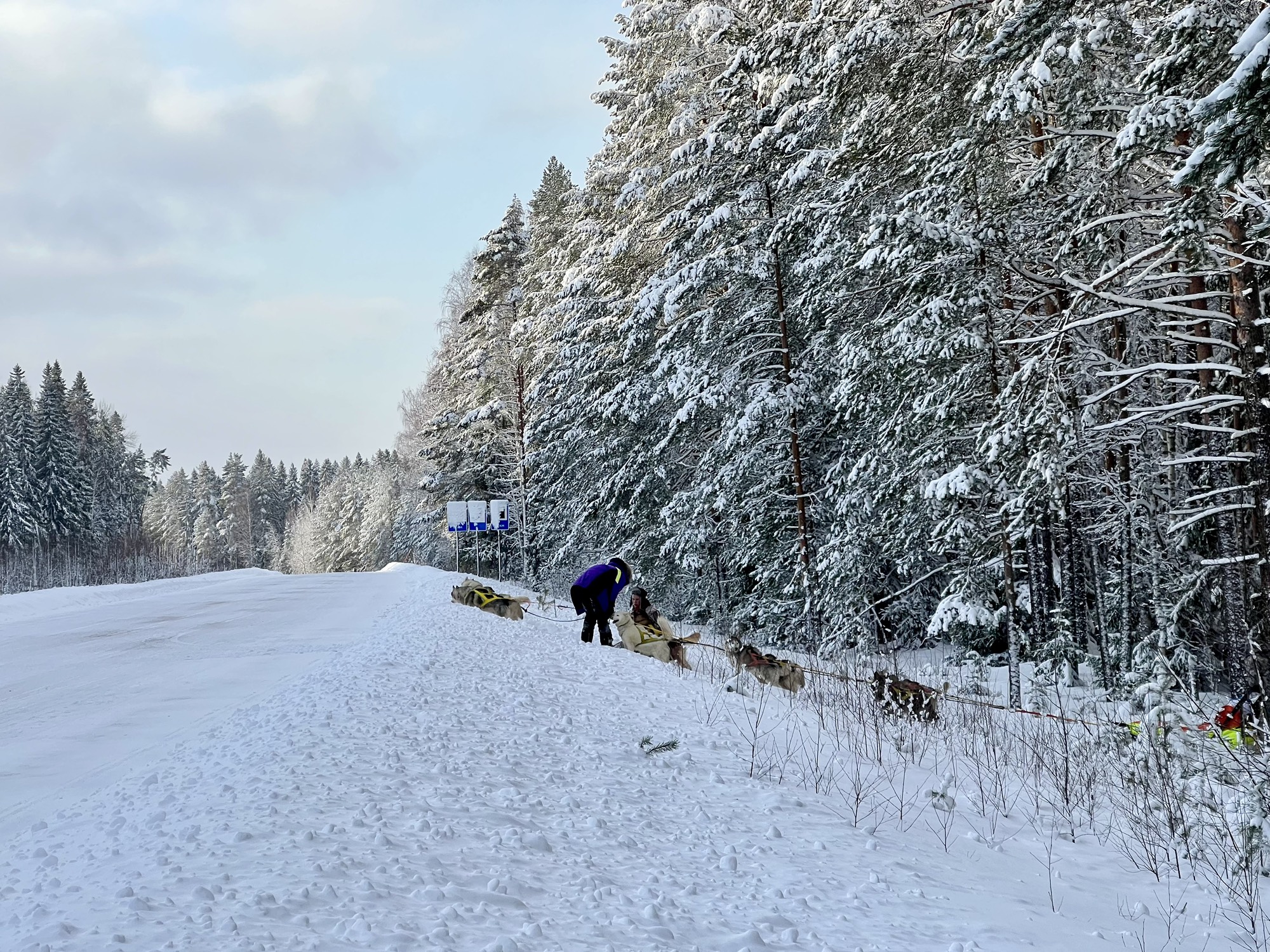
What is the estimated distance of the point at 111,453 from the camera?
69062 millimetres

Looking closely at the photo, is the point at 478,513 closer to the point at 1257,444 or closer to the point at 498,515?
the point at 498,515

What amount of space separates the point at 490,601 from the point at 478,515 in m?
11.3

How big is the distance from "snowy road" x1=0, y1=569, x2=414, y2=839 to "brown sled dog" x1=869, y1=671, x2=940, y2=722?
560cm

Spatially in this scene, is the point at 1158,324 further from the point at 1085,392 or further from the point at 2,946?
the point at 2,946

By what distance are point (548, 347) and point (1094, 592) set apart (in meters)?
17.0

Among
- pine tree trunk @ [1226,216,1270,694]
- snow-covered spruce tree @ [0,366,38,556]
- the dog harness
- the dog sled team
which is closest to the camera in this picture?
pine tree trunk @ [1226,216,1270,694]

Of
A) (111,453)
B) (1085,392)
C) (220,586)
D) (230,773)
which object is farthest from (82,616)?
(111,453)

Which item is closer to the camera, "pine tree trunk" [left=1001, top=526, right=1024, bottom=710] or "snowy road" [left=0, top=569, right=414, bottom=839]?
"snowy road" [left=0, top=569, right=414, bottom=839]

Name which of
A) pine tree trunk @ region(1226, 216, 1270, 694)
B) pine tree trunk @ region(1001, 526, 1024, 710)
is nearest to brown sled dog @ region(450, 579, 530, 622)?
pine tree trunk @ region(1001, 526, 1024, 710)

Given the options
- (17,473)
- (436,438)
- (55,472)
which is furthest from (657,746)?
(55,472)

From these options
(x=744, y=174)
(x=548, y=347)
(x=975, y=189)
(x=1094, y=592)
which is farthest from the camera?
(x=548, y=347)

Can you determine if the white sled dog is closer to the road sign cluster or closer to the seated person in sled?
the seated person in sled

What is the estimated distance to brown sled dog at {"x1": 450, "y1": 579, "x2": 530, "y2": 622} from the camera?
1377 cm

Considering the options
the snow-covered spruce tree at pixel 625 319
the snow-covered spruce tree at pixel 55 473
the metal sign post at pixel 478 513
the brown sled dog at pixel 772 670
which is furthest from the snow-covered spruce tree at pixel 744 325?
the snow-covered spruce tree at pixel 55 473
